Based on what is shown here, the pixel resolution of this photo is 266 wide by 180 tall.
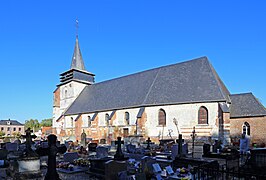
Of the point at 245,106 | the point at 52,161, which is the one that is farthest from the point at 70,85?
the point at 52,161

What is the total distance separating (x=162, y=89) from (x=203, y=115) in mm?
5898

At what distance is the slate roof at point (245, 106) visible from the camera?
21141 mm

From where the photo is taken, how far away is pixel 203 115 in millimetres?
22625

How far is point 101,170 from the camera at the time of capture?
8.88 metres

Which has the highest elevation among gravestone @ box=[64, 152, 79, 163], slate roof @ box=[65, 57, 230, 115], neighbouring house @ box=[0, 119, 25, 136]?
slate roof @ box=[65, 57, 230, 115]

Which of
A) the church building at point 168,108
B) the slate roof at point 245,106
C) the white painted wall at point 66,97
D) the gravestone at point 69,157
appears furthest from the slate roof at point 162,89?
the gravestone at point 69,157

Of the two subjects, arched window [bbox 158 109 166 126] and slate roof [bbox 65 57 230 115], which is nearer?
slate roof [bbox 65 57 230 115]

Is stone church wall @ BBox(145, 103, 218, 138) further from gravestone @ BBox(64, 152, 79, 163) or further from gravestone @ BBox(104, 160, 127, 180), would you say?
gravestone @ BBox(104, 160, 127, 180)

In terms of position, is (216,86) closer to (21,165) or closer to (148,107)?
(148,107)

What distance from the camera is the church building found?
70.9 ft

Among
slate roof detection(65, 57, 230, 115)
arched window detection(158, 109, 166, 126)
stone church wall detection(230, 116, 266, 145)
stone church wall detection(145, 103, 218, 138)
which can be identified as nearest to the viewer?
stone church wall detection(230, 116, 266, 145)

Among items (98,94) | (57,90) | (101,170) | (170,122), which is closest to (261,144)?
(170,122)

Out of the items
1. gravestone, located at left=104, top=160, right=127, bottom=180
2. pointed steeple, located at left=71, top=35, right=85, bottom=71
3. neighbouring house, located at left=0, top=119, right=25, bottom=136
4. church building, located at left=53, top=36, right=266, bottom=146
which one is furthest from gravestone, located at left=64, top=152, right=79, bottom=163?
Result: neighbouring house, located at left=0, top=119, right=25, bottom=136

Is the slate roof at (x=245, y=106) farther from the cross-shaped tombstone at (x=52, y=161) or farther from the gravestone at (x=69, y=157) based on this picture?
the cross-shaped tombstone at (x=52, y=161)
